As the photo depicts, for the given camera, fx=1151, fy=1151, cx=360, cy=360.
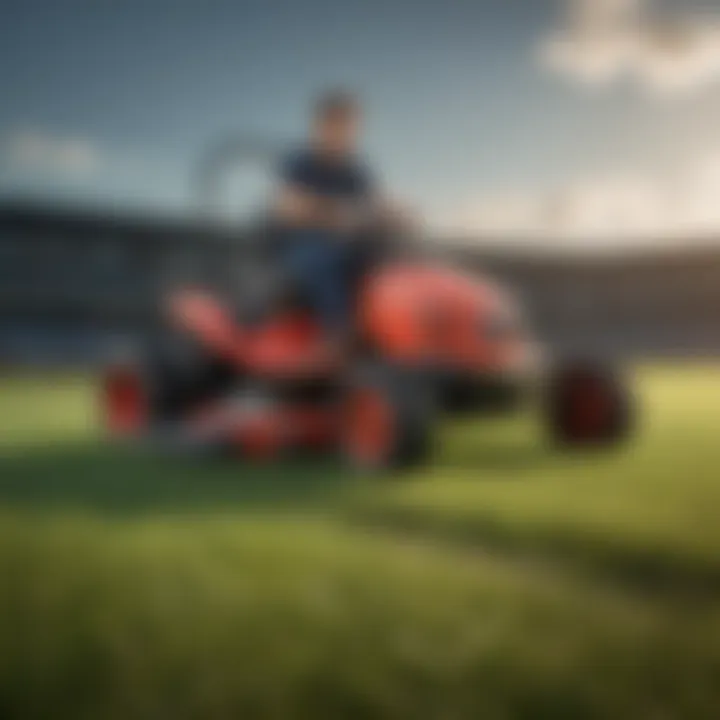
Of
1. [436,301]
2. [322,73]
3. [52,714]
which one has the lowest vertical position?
[52,714]

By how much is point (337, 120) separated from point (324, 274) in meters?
0.17

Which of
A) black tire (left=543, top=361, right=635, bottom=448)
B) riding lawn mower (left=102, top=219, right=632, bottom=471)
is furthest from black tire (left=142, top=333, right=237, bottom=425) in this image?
black tire (left=543, top=361, right=635, bottom=448)

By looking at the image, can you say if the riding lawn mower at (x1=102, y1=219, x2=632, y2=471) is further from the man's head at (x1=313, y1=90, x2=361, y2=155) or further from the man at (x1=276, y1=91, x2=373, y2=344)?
the man's head at (x1=313, y1=90, x2=361, y2=155)

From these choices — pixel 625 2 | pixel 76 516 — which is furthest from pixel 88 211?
pixel 625 2

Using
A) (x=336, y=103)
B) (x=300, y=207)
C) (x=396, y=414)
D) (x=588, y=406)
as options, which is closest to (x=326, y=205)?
(x=300, y=207)

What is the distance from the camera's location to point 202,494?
1.25 metres

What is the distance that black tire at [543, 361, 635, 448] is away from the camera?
122cm

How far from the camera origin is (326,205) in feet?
3.92

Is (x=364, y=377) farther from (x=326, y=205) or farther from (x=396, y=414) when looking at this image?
(x=326, y=205)

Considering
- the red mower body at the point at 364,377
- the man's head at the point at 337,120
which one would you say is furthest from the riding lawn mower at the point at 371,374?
the man's head at the point at 337,120

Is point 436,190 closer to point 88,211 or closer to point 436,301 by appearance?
point 436,301

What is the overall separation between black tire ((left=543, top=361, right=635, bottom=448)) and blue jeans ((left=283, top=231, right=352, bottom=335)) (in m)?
0.24

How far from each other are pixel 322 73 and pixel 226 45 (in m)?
0.12

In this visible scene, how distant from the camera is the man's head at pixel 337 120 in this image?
1.24m
